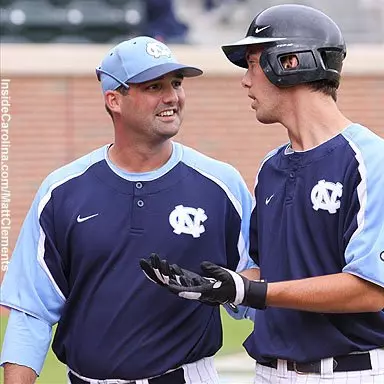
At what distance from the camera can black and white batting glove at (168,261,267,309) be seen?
3.16 metres

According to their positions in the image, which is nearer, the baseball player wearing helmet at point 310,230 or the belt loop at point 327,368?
the baseball player wearing helmet at point 310,230

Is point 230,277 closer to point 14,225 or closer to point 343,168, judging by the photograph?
point 343,168

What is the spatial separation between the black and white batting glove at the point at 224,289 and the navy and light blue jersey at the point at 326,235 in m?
0.20

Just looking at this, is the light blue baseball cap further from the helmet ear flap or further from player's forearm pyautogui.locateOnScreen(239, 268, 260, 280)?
player's forearm pyautogui.locateOnScreen(239, 268, 260, 280)

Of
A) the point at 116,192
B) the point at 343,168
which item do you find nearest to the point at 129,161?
the point at 116,192

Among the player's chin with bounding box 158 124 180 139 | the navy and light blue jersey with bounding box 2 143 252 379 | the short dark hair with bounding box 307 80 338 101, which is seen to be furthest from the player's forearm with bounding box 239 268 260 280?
the short dark hair with bounding box 307 80 338 101

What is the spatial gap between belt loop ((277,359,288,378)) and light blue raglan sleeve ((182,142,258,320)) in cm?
49

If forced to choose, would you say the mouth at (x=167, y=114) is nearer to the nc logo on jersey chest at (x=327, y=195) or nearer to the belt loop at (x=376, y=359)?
the nc logo on jersey chest at (x=327, y=195)

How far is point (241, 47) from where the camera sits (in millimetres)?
3539

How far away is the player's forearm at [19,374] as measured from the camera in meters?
3.86

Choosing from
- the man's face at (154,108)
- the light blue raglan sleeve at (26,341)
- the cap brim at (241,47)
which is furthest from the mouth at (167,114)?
the light blue raglan sleeve at (26,341)

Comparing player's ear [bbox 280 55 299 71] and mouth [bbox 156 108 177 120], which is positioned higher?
player's ear [bbox 280 55 299 71]

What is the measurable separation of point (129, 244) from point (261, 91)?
772 millimetres

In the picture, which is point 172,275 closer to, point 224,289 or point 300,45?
point 224,289
